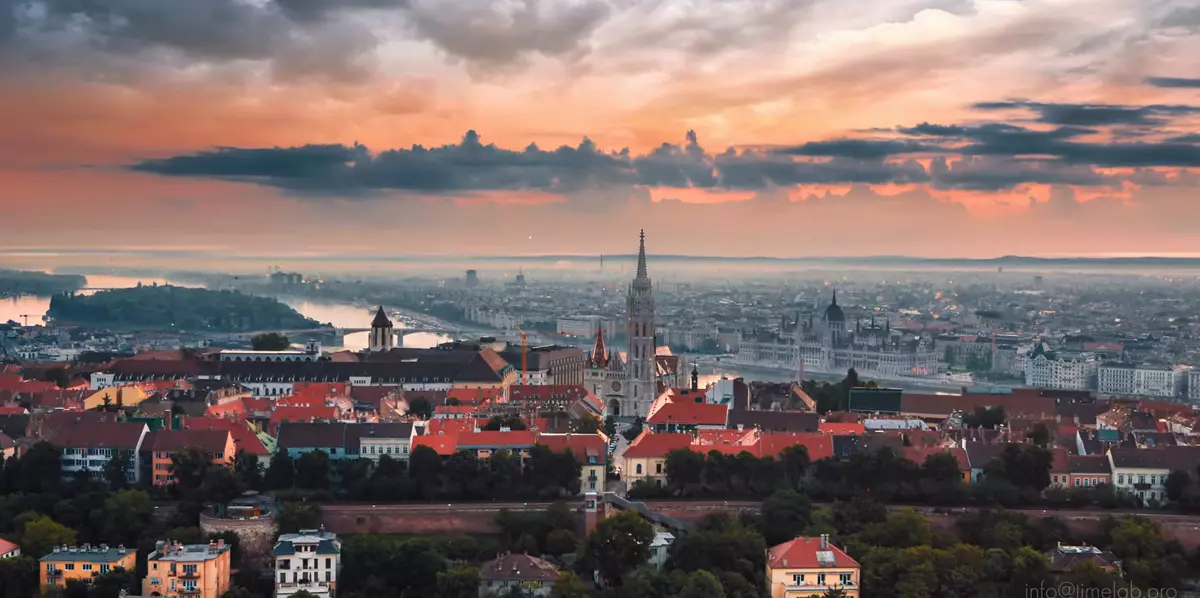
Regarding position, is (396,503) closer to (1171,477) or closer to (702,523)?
(702,523)

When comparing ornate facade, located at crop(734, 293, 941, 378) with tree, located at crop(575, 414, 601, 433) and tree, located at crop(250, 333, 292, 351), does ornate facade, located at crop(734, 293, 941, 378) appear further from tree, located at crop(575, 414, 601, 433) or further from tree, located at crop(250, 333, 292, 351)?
Result: tree, located at crop(575, 414, 601, 433)

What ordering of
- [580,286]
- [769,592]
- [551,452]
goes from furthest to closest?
[580,286]
[551,452]
[769,592]

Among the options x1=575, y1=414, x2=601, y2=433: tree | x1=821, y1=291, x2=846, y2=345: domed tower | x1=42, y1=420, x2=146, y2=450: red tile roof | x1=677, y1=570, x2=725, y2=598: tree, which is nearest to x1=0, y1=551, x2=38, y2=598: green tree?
x1=42, y1=420, x2=146, y2=450: red tile roof

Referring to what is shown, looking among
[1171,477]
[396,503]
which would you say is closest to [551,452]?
[396,503]

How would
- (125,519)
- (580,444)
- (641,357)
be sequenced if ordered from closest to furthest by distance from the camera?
(125,519) → (580,444) → (641,357)

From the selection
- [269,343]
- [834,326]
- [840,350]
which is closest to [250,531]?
[269,343]

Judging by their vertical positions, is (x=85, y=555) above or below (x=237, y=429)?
below

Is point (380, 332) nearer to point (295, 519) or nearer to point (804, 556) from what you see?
point (295, 519)
